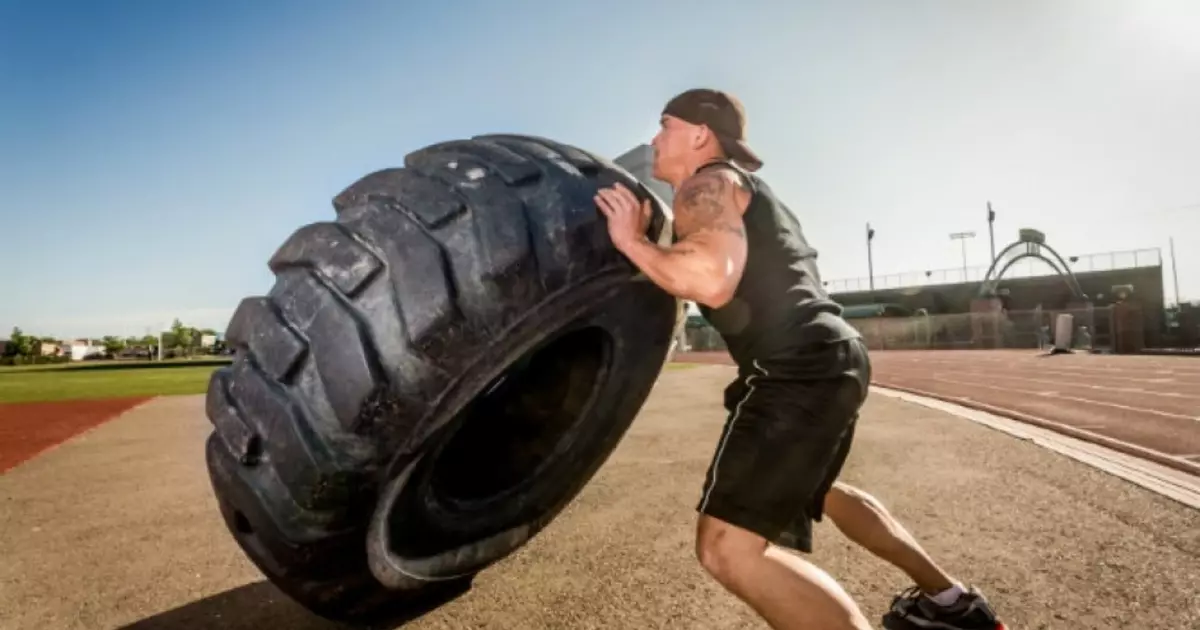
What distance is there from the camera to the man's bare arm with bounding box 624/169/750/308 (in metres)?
1.67

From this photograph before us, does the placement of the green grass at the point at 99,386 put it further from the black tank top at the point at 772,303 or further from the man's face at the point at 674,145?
the black tank top at the point at 772,303

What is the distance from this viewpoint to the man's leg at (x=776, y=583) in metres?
1.61

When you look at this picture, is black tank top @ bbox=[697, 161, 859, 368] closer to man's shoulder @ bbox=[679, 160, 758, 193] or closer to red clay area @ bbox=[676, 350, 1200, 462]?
man's shoulder @ bbox=[679, 160, 758, 193]

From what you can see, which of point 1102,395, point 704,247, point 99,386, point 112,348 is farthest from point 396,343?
point 112,348

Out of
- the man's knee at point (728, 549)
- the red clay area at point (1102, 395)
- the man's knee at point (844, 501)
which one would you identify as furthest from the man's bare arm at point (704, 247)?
the red clay area at point (1102, 395)

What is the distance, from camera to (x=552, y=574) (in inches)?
106

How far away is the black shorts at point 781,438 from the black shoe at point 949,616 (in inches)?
23.9

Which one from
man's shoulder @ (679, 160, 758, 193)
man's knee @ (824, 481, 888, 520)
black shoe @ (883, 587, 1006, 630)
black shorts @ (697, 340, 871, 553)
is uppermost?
man's shoulder @ (679, 160, 758, 193)

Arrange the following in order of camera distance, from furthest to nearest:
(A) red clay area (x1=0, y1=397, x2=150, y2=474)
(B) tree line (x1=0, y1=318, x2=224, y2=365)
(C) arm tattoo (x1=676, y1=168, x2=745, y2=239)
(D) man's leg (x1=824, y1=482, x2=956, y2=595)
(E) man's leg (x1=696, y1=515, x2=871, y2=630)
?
(B) tree line (x1=0, y1=318, x2=224, y2=365), (A) red clay area (x1=0, y1=397, x2=150, y2=474), (D) man's leg (x1=824, y1=482, x2=956, y2=595), (C) arm tattoo (x1=676, y1=168, x2=745, y2=239), (E) man's leg (x1=696, y1=515, x2=871, y2=630)

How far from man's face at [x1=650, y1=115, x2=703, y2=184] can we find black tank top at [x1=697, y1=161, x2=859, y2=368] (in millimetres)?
177

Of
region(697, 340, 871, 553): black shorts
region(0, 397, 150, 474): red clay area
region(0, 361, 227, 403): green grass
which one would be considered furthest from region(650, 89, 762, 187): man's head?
region(0, 361, 227, 403): green grass

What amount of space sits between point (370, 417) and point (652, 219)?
36.3 inches

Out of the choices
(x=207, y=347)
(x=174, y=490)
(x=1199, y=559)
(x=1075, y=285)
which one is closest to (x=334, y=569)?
(x=1199, y=559)

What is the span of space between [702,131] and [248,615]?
2344mm
